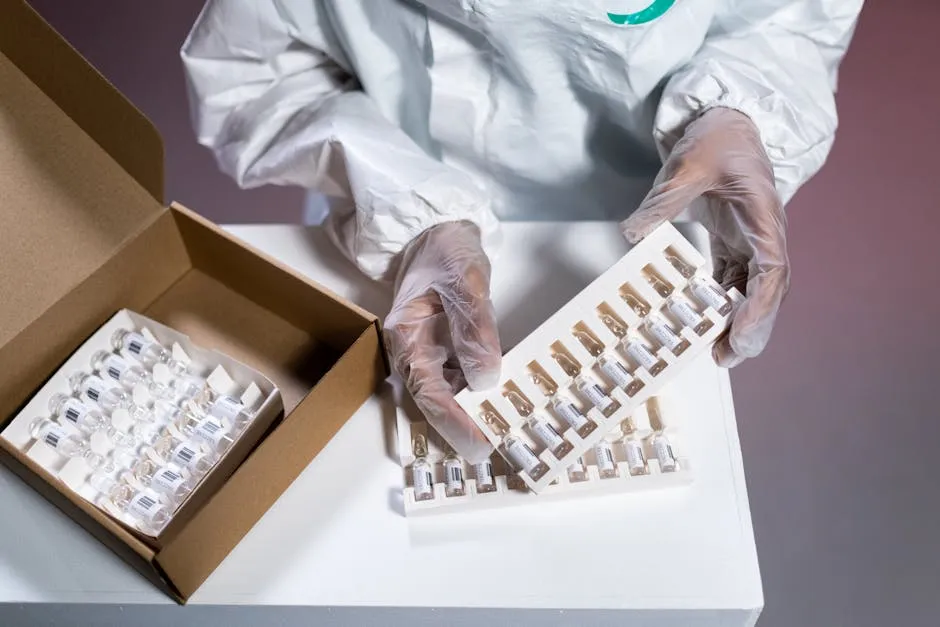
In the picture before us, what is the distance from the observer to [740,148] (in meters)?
0.67

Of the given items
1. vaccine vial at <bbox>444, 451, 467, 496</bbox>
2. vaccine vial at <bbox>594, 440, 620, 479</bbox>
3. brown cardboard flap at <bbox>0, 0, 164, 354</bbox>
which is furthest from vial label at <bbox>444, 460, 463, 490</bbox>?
brown cardboard flap at <bbox>0, 0, 164, 354</bbox>

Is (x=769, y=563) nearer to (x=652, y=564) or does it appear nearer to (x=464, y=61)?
(x=652, y=564)

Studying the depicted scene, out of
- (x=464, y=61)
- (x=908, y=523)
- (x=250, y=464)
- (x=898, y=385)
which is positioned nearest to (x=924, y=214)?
(x=898, y=385)

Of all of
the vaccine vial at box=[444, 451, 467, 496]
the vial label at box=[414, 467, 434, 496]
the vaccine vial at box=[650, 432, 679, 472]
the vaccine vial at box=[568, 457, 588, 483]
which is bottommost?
the vaccine vial at box=[650, 432, 679, 472]

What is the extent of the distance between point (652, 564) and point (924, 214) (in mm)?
1011

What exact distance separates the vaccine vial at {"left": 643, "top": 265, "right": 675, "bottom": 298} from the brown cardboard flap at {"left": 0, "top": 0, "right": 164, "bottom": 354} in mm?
387

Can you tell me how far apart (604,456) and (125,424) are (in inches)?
14.5

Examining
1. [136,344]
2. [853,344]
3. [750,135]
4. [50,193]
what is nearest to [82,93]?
[50,193]

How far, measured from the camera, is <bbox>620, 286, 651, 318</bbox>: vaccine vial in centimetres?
62

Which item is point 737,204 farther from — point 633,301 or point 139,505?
point 139,505

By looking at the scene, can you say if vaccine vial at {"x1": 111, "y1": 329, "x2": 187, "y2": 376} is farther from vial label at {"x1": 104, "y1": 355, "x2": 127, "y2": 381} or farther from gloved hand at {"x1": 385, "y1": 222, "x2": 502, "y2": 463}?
gloved hand at {"x1": 385, "y1": 222, "x2": 502, "y2": 463}

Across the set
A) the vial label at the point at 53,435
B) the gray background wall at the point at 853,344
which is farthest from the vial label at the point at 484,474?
the gray background wall at the point at 853,344

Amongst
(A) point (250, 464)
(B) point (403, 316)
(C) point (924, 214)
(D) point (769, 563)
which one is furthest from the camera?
(C) point (924, 214)

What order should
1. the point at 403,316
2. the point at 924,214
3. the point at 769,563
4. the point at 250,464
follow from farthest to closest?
the point at 924,214, the point at 769,563, the point at 403,316, the point at 250,464
